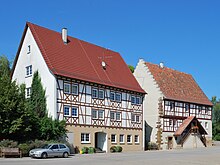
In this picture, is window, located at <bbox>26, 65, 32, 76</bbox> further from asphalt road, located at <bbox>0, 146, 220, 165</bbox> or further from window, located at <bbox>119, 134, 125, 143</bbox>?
window, located at <bbox>119, 134, 125, 143</bbox>

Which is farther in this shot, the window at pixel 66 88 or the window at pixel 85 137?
the window at pixel 85 137

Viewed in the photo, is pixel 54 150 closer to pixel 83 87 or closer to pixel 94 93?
pixel 83 87

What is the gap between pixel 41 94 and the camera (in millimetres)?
38750

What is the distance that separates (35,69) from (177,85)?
89.7ft

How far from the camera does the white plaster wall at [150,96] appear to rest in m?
54.7

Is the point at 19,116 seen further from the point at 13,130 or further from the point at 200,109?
the point at 200,109

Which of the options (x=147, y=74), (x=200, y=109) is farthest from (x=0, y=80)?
(x=200, y=109)

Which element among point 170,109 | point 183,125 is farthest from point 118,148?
point 183,125

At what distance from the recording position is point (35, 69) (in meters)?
40.4

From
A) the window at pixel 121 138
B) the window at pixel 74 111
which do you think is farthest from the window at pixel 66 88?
the window at pixel 121 138

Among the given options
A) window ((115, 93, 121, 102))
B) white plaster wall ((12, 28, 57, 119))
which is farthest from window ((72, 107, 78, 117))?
window ((115, 93, 121, 102))

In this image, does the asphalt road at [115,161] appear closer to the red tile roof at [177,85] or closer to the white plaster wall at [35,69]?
the white plaster wall at [35,69]

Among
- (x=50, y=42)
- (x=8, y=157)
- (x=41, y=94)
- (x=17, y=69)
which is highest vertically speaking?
(x=50, y=42)

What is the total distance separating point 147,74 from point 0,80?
27.8m
